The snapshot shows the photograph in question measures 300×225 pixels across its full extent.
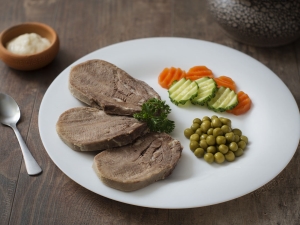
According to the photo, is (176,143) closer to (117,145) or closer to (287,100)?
(117,145)

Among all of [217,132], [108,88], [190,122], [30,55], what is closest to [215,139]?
[217,132]

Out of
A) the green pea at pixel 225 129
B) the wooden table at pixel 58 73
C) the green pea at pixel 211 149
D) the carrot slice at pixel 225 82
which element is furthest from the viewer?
the carrot slice at pixel 225 82

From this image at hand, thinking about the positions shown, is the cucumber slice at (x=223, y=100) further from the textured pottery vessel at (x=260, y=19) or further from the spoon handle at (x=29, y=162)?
the spoon handle at (x=29, y=162)

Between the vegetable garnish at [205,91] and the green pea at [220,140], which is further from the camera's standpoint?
the vegetable garnish at [205,91]

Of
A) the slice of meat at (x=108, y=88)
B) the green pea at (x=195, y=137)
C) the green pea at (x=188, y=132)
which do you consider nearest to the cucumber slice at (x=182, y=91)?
the slice of meat at (x=108, y=88)

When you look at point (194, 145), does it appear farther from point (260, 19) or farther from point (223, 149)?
point (260, 19)

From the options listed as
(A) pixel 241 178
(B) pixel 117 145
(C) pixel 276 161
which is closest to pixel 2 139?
(B) pixel 117 145
